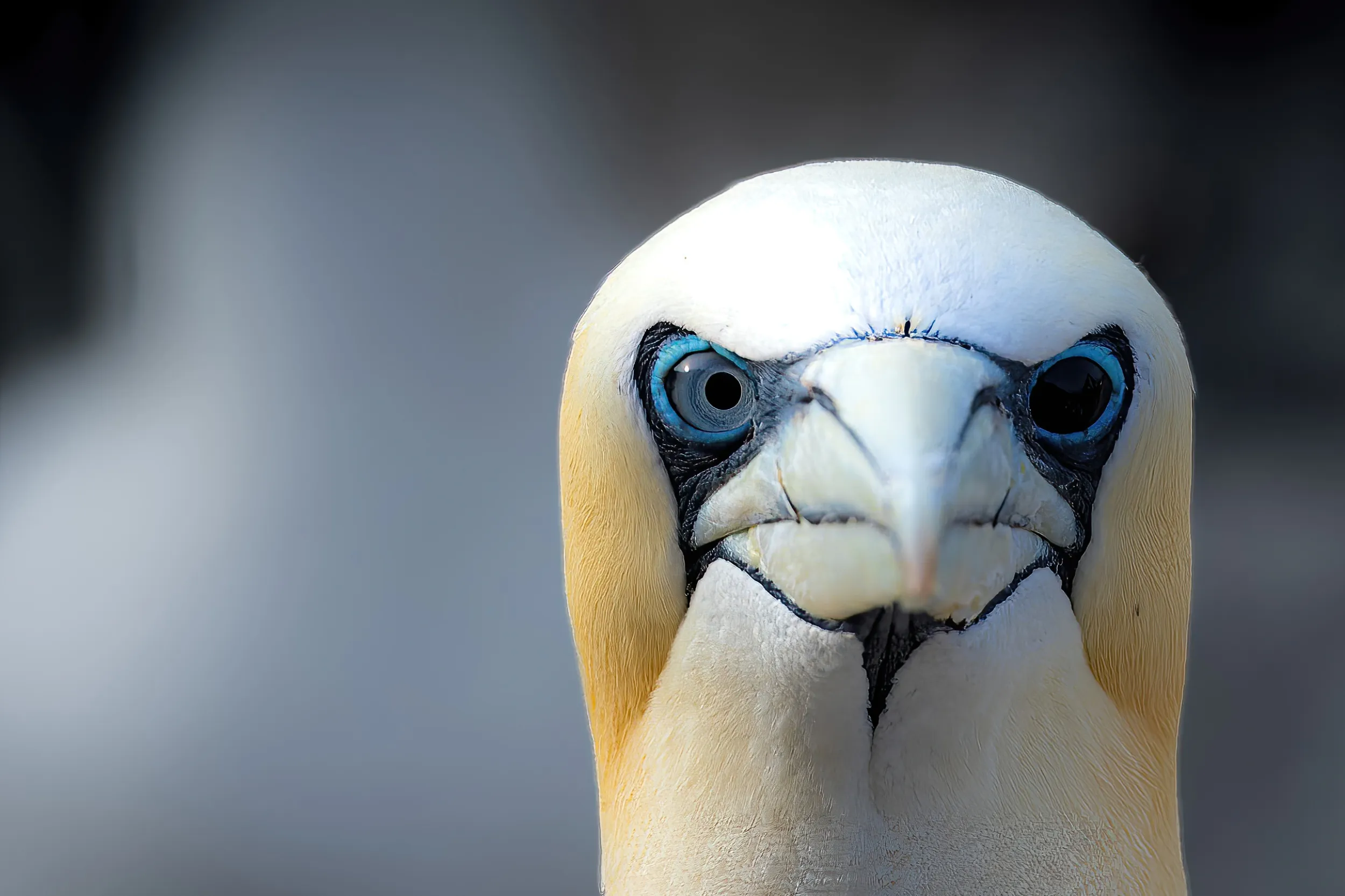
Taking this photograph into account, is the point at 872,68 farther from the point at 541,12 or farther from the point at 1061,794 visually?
the point at 1061,794

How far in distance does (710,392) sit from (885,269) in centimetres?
22

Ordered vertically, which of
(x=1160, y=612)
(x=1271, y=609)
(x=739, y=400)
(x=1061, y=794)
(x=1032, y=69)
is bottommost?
(x=1271, y=609)

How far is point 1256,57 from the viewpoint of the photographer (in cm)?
492

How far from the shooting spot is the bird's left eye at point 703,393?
1.30 metres

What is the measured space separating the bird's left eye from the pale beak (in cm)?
6

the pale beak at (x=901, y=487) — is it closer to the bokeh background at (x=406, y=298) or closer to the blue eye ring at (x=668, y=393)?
the blue eye ring at (x=668, y=393)

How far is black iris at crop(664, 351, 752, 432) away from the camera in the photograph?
1.30m

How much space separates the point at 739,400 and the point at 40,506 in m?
5.11

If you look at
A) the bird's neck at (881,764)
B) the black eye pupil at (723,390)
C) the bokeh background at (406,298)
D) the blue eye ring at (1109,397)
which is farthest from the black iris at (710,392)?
the bokeh background at (406,298)

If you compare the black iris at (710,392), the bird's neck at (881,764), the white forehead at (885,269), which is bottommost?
the bird's neck at (881,764)

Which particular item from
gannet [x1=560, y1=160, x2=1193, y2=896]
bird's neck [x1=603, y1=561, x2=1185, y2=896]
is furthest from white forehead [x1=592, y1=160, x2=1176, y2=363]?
bird's neck [x1=603, y1=561, x2=1185, y2=896]

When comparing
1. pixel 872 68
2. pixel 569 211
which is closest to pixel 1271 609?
pixel 872 68

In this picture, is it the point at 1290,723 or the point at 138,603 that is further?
the point at 138,603

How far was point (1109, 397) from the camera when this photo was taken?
134 centimetres
